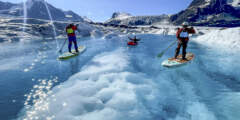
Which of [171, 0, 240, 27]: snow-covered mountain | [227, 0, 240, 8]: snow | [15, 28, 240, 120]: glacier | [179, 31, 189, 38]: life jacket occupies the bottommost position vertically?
[15, 28, 240, 120]: glacier

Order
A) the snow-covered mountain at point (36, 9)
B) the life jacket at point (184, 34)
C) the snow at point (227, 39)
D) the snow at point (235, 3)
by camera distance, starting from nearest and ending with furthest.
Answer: the life jacket at point (184, 34), the snow at point (227, 39), the snow-covered mountain at point (36, 9), the snow at point (235, 3)

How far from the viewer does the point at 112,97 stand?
588cm

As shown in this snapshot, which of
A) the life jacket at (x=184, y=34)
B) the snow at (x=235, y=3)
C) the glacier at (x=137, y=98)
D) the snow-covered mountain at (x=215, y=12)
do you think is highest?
the snow at (x=235, y=3)

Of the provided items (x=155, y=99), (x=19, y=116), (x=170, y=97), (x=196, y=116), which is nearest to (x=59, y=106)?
(x=19, y=116)

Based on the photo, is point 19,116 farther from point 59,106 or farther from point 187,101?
point 187,101

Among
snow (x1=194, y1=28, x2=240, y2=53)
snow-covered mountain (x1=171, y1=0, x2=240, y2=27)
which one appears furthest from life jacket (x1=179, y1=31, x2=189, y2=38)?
snow-covered mountain (x1=171, y1=0, x2=240, y2=27)

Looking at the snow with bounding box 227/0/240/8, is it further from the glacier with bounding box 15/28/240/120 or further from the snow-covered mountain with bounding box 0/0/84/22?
the glacier with bounding box 15/28/240/120

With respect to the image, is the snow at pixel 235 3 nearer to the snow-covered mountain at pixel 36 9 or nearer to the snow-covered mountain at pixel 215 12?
the snow-covered mountain at pixel 215 12

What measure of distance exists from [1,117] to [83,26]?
56.1 meters

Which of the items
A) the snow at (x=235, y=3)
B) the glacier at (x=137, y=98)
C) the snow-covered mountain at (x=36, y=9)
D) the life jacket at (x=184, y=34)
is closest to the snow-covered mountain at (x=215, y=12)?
the snow at (x=235, y=3)

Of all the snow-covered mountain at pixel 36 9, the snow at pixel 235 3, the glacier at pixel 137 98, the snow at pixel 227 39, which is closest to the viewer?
the glacier at pixel 137 98

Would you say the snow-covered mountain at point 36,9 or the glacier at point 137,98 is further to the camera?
the snow-covered mountain at point 36,9

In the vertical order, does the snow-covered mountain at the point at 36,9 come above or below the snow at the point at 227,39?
above

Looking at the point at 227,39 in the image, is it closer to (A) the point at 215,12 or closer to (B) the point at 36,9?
(B) the point at 36,9
